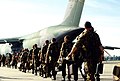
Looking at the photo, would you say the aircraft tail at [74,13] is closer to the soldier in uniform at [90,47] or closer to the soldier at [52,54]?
the soldier at [52,54]

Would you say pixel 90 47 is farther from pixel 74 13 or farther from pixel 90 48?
pixel 74 13

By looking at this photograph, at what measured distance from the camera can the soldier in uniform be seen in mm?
8039

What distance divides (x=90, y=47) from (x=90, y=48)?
25 millimetres

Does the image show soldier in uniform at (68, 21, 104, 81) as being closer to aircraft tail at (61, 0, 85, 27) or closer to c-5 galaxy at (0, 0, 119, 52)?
c-5 galaxy at (0, 0, 119, 52)

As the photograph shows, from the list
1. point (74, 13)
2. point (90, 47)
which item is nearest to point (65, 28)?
point (74, 13)

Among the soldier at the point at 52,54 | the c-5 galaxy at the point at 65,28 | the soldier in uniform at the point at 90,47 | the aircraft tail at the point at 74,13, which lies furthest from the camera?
the aircraft tail at the point at 74,13

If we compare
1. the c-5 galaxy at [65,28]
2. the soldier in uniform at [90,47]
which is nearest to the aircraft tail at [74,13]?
the c-5 galaxy at [65,28]

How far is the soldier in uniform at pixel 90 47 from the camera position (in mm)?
8039

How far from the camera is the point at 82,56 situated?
26.8 feet

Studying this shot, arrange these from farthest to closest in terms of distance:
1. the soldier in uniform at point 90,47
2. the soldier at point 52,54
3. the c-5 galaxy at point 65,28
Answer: the c-5 galaxy at point 65,28 < the soldier at point 52,54 < the soldier in uniform at point 90,47

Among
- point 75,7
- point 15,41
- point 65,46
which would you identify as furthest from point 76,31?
point 15,41

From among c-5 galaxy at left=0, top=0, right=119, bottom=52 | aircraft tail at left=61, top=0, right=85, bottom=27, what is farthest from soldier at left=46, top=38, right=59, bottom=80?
aircraft tail at left=61, top=0, right=85, bottom=27

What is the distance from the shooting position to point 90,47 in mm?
8125

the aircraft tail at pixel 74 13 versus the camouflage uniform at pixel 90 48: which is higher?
the aircraft tail at pixel 74 13
